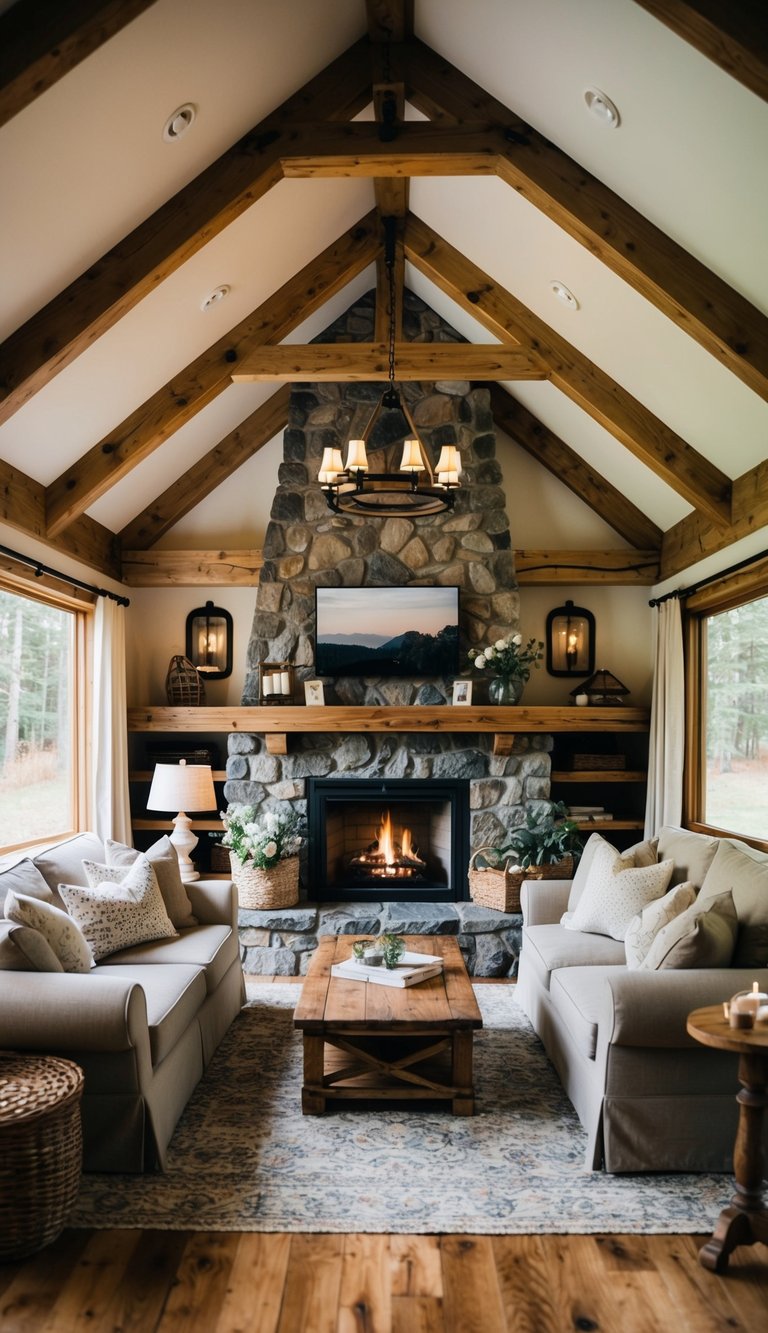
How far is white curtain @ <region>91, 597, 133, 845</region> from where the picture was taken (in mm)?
5605

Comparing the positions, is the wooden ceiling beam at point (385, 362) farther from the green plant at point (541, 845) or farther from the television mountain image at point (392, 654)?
the green plant at point (541, 845)

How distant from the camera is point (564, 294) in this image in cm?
466

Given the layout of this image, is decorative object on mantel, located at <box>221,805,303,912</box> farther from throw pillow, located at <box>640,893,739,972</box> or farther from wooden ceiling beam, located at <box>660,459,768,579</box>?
wooden ceiling beam, located at <box>660,459,768,579</box>

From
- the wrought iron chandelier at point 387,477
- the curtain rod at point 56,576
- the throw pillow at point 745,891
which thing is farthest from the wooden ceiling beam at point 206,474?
the throw pillow at point 745,891

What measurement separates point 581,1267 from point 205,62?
397cm

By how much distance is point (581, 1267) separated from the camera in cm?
248

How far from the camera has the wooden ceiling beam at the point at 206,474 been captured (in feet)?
20.9

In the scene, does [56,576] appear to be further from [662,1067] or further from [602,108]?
[662,1067]

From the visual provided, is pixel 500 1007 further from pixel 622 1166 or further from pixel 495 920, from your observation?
pixel 622 1166

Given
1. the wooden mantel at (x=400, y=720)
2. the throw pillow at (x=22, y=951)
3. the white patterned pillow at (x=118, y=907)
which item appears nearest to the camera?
the throw pillow at (x=22, y=951)

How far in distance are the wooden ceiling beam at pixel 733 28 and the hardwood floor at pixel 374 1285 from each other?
10.7ft

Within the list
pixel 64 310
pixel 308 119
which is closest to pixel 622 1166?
pixel 64 310

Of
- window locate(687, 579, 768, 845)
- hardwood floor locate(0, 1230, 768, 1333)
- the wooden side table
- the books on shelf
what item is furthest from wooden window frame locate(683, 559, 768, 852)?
hardwood floor locate(0, 1230, 768, 1333)

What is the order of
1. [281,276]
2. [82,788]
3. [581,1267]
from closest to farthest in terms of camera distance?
[581,1267] < [281,276] < [82,788]
